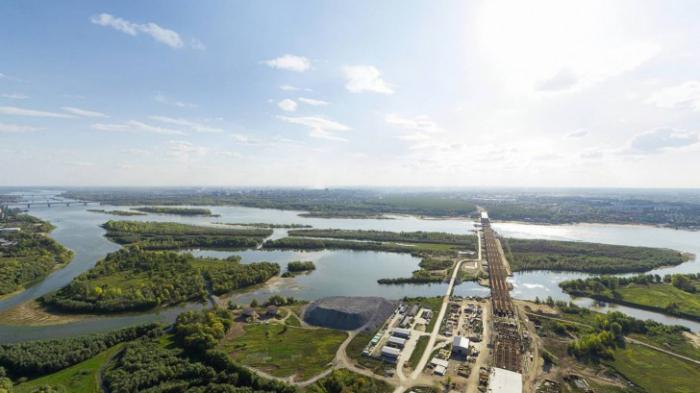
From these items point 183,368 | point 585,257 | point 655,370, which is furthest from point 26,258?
point 585,257

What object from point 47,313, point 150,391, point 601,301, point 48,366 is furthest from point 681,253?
point 47,313

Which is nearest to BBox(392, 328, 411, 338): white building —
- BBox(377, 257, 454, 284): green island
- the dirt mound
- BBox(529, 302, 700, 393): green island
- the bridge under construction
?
the dirt mound

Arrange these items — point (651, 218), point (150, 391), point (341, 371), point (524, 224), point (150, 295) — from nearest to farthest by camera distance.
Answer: point (150, 391) < point (341, 371) < point (150, 295) < point (524, 224) < point (651, 218)

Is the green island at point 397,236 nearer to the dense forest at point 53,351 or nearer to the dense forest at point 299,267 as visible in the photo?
the dense forest at point 299,267

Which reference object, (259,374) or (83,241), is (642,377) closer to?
(259,374)

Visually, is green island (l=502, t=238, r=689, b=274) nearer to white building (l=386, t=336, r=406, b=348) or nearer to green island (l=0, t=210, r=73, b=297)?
white building (l=386, t=336, r=406, b=348)

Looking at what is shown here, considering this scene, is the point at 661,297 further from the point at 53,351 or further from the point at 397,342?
the point at 53,351
